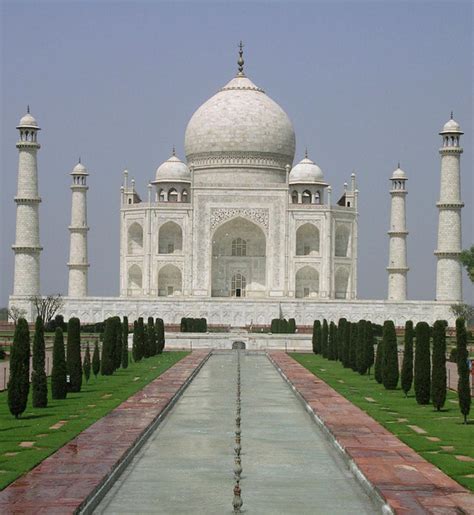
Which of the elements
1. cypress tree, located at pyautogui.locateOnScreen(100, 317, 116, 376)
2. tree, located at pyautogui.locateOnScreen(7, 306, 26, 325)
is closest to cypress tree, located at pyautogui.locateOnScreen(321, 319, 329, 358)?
cypress tree, located at pyautogui.locateOnScreen(100, 317, 116, 376)

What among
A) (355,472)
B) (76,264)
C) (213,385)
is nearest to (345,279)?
(76,264)

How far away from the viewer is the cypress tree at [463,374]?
1226 cm

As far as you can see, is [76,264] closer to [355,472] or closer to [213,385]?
[213,385]

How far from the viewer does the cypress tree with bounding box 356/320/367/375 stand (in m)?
20.5

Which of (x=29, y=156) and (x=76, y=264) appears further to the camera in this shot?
(x=76, y=264)

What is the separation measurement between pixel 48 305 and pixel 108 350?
16233 millimetres

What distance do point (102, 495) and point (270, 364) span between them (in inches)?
615

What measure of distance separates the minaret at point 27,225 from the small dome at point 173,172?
658 cm

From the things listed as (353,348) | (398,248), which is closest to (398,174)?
(398,248)

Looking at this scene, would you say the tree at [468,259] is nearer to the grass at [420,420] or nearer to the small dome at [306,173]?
the small dome at [306,173]

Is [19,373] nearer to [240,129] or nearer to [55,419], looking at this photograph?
[55,419]

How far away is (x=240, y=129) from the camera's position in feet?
137

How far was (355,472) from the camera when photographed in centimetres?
909

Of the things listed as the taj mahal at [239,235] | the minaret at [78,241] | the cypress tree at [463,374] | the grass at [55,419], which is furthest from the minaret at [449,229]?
the cypress tree at [463,374]
